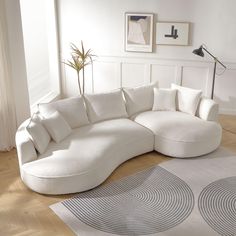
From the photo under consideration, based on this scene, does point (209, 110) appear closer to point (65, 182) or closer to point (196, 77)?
point (196, 77)

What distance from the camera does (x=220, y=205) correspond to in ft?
13.1

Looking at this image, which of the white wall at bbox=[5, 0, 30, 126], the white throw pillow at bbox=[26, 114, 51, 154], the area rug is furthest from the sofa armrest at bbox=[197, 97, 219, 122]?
the white wall at bbox=[5, 0, 30, 126]

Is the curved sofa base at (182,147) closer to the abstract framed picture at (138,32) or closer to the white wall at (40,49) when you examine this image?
the abstract framed picture at (138,32)

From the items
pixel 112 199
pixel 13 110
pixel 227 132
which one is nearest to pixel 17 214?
pixel 112 199

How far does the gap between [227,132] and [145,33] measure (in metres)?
2.33

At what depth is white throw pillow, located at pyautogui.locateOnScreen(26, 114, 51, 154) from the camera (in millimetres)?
4285

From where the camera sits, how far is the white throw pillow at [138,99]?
5.59 meters

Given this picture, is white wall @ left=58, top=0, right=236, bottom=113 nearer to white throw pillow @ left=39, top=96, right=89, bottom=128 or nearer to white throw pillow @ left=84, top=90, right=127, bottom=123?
white throw pillow @ left=84, top=90, right=127, bottom=123

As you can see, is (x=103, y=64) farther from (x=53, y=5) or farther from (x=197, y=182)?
(x=197, y=182)

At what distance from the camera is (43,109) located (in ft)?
16.0

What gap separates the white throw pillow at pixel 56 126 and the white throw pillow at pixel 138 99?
1.23 metres

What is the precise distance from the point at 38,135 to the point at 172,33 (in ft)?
11.1

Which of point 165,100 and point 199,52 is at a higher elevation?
point 199,52

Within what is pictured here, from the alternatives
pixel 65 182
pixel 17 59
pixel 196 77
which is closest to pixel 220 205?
pixel 65 182
